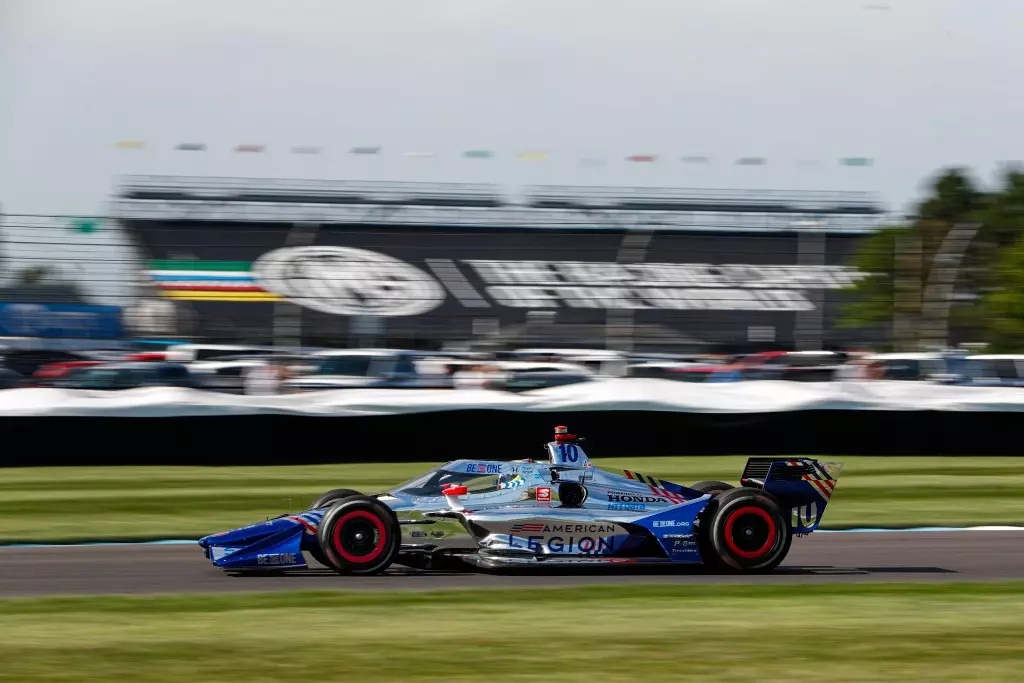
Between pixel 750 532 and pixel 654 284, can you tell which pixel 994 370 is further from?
pixel 750 532

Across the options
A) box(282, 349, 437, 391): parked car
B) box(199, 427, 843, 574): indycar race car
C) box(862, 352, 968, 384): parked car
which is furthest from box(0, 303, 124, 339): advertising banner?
box(862, 352, 968, 384): parked car

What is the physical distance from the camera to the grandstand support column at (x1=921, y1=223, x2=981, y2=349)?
57.0 ft

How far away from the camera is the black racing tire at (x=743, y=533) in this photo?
798 centimetres

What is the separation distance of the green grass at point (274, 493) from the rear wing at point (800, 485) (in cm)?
276

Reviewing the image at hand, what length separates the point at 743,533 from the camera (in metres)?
8.05

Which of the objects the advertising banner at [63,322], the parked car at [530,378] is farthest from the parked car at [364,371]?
the advertising banner at [63,322]

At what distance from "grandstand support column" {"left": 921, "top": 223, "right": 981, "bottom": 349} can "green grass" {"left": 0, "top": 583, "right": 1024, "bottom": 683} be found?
34.8 feet

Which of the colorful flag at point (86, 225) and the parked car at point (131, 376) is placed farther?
the colorful flag at point (86, 225)

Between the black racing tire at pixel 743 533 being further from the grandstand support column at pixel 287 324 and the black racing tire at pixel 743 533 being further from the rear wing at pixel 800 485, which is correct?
the grandstand support column at pixel 287 324

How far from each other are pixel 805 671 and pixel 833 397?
10.5m

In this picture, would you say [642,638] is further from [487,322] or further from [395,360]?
[487,322]

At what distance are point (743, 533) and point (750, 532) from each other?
47 mm

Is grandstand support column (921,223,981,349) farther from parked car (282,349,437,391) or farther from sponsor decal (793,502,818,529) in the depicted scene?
sponsor decal (793,502,818,529)

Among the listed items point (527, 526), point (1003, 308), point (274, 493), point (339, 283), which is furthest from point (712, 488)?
point (1003, 308)
